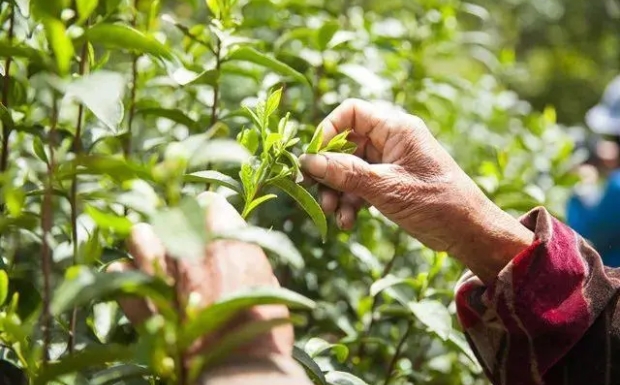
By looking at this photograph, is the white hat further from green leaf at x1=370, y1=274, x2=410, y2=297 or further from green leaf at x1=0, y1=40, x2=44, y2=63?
green leaf at x1=0, y1=40, x2=44, y2=63

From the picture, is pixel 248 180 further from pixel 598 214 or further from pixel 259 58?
pixel 598 214

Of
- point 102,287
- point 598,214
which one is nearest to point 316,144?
point 102,287

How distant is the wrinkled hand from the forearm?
0.5 inches

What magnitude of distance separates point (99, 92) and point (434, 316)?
0.81 meters

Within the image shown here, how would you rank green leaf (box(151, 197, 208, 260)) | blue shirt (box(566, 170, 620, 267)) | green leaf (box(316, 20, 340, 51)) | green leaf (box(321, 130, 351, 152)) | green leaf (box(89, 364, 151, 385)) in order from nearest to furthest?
1. green leaf (box(151, 197, 208, 260))
2. green leaf (box(89, 364, 151, 385))
3. green leaf (box(321, 130, 351, 152))
4. green leaf (box(316, 20, 340, 51))
5. blue shirt (box(566, 170, 620, 267))

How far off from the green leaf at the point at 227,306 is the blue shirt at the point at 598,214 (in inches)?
116

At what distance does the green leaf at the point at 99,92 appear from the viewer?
106cm

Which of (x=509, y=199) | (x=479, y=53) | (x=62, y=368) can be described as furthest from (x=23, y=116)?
(x=479, y=53)

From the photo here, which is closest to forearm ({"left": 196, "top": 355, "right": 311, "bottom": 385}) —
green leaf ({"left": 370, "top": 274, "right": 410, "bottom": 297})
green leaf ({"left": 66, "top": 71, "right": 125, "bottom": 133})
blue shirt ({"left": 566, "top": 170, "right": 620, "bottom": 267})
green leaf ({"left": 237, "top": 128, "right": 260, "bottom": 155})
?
green leaf ({"left": 66, "top": 71, "right": 125, "bottom": 133})

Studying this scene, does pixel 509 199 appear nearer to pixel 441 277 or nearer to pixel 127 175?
pixel 441 277

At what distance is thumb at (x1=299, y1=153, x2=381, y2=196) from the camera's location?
1.51m

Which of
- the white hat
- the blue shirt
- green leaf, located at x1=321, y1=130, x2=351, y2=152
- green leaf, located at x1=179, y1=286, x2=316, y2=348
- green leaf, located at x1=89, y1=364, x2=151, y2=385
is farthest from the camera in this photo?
the white hat

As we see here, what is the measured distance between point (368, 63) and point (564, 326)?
1.00 m

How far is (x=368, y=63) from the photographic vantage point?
241 centimetres
